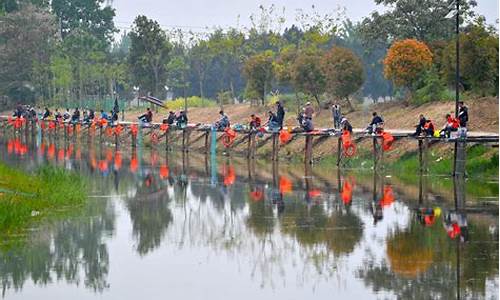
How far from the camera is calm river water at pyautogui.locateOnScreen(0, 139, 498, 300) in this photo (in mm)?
20875

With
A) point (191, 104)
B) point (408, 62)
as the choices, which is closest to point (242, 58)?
point (191, 104)

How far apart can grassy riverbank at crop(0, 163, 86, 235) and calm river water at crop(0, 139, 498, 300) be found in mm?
577

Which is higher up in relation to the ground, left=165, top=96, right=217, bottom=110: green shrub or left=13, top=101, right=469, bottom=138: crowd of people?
left=165, top=96, right=217, bottom=110: green shrub

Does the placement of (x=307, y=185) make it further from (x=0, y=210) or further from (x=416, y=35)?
(x=416, y=35)

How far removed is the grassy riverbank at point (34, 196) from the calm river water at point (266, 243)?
58cm

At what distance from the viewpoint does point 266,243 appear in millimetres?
26531

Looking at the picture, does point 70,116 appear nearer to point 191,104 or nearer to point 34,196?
point 191,104

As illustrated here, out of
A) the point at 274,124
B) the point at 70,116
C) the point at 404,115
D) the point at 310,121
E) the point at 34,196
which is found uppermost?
the point at 70,116

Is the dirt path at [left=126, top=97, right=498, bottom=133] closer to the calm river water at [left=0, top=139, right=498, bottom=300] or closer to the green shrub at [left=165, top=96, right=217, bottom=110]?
the calm river water at [left=0, top=139, right=498, bottom=300]

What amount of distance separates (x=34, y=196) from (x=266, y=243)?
30.4 feet

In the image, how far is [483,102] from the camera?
55.6 metres

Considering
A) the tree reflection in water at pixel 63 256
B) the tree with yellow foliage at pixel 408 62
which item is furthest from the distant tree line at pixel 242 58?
the tree reflection in water at pixel 63 256

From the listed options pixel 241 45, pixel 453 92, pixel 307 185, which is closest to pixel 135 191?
pixel 307 185

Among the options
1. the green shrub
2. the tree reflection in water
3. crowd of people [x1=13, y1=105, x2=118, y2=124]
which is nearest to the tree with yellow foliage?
crowd of people [x1=13, y1=105, x2=118, y2=124]
